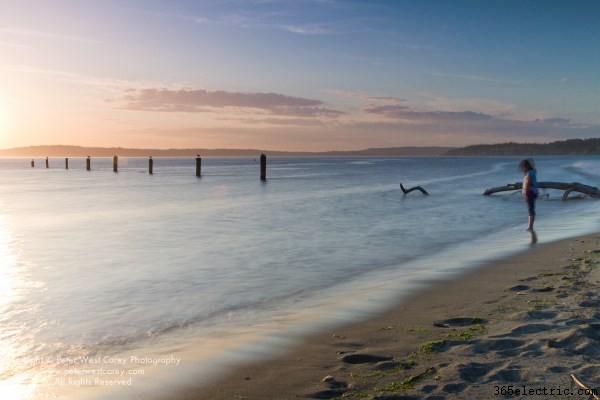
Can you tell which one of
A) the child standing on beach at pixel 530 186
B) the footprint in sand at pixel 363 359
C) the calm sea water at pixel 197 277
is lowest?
the calm sea water at pixel 197 277

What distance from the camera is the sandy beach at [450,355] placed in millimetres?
4273

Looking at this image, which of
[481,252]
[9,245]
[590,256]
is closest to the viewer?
[590,256]

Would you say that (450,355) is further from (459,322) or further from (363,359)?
(459,322)

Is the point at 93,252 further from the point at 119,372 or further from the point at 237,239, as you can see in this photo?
the point at 119,372

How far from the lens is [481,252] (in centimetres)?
1256

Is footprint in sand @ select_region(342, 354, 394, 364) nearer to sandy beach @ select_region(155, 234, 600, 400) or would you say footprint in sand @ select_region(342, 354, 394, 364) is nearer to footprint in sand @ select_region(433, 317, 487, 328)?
sandy beach @ select_region(155, 234, 600, 400)

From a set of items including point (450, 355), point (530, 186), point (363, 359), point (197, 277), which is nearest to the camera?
point (450, 355)

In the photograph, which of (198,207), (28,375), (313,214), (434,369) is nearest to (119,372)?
(28,375)

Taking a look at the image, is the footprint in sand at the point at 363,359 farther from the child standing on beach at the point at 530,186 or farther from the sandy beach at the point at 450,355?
the child standing on beach at the point at 530,186

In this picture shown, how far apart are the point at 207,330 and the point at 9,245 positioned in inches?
440

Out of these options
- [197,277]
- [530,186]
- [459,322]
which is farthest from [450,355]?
[530,186]

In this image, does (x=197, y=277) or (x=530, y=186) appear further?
(x=530, y=186)

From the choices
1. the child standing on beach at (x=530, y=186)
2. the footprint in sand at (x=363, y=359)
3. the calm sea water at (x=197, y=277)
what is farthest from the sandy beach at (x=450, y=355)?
the child standing on beach at (x=530, y=186)

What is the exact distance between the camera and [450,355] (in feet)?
16.5
